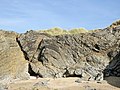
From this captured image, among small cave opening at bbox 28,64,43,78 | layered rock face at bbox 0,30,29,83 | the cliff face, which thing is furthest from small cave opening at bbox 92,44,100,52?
layered rock face at bbox 0,30,29,83

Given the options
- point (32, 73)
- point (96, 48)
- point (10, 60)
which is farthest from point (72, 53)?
point (10, 60)

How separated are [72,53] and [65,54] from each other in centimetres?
82

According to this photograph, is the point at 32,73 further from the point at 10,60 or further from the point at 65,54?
the point at 65,54

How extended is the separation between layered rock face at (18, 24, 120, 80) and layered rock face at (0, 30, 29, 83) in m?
0.84

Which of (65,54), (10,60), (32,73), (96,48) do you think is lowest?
(32,73)

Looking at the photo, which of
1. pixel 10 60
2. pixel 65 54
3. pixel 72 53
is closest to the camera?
pixel 10 60

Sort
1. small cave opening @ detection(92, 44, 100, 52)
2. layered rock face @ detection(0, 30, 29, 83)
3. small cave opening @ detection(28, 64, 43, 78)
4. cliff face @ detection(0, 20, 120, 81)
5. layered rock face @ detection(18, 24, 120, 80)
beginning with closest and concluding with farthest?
layered rock face @ detection(0, 30, 29, 83) → cliff face @ detection(0, 20, 120, 81) → layered rock face @ detection(18, 24, 120, 80) → small cave opening @ detection(28, 64, 43, 78) → small cave opening @ detection(92, 44, 100, 52)

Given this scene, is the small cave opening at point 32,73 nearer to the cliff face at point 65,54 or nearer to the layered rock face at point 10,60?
the cliff face at point 65,54

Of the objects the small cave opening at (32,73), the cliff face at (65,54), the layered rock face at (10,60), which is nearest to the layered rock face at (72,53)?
the cliff face at (65,54)

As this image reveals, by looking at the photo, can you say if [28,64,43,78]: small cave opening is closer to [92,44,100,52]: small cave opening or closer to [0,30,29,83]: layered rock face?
[0,30,29,83]: layered rock face

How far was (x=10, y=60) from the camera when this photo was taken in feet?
108

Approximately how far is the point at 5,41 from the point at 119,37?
43.8 ft

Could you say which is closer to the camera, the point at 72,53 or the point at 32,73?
the point at 32,73

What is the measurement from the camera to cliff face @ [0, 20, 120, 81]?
3186 centimetres
